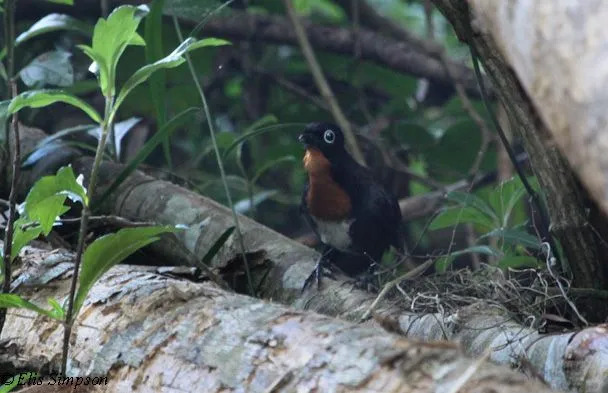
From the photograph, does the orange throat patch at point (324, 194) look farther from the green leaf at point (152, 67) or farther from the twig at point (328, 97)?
the green leaf at point (152, 67)

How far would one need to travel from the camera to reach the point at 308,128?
116 inches

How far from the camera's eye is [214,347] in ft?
4.51

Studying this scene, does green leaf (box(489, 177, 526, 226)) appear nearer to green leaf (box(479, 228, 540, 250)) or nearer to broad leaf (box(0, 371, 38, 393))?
green leaf (box(479, 228, 540, 250))

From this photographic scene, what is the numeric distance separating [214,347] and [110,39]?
51 centimetres

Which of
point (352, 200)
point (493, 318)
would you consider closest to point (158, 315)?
point (493, 318)

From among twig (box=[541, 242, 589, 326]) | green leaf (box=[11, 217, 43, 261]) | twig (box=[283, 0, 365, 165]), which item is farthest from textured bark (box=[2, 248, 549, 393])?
twig (box=[283, 0, 365, 165])

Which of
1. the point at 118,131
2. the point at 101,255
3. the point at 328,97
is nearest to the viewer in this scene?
the point at 101,255

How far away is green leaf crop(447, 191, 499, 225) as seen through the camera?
7.55ft

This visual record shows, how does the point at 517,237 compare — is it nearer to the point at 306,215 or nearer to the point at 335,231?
the point at 335,231

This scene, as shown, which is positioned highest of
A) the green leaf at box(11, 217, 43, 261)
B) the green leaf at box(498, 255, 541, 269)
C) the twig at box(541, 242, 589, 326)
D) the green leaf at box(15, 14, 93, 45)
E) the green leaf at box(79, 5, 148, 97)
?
the green leaf at box(79, 5, 148, 97)

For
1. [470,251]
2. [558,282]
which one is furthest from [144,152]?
[558,282]

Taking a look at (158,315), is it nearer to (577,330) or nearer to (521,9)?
(577,330)

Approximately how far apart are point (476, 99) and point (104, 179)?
2.05 m

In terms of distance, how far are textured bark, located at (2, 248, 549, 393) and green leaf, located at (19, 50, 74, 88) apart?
0.63m
